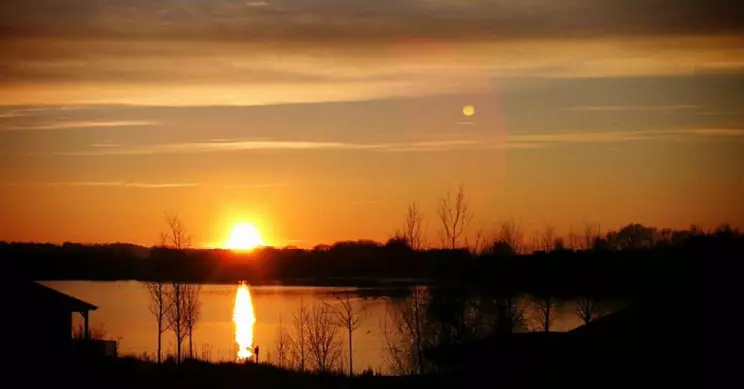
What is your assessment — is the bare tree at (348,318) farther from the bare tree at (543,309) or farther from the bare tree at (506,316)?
the bare tree at (543,309)

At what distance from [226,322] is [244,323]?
2843 mm

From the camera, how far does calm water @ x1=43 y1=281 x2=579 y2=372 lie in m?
55.2

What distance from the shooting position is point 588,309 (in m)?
60.9

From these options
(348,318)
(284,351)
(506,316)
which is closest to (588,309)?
(506,316)

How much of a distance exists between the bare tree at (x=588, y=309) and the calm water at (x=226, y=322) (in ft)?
2.39

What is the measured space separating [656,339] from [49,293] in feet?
81.5

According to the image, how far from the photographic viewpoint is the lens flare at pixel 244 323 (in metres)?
54.4

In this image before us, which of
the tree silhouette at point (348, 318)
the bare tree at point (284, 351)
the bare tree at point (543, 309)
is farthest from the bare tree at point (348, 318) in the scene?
the bare tree at point (543, 309)

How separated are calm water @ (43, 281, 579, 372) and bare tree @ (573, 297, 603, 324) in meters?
0.73

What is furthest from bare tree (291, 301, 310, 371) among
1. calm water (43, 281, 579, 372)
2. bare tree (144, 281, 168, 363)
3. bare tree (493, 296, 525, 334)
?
bare tree (493, 296, 525, 334)

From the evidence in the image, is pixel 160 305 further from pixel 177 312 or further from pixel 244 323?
pixel 244 323

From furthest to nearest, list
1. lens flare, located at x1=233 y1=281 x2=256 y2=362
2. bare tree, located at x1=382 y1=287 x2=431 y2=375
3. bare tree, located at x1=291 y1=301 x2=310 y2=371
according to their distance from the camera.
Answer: lens flare, located at x1=233 y1=281 x2=256 y2=362 < bare tree, located at x1=291 y1=301 x2=310 y2=371 < bare tree, located at x1=382 y1=287 x2=431 y2=375

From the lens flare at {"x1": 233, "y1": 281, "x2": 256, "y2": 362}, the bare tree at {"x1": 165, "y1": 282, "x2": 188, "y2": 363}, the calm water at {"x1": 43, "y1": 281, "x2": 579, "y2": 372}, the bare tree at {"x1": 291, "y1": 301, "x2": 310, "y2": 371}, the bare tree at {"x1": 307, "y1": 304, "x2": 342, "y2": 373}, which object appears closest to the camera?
the bare tree at {"x1": 307, "y1": 304, "x2": 342, "y2": 373}

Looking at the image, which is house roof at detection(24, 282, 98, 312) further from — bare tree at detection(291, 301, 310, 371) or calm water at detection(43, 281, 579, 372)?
calm water at detection(43, 281, 579, 372)
